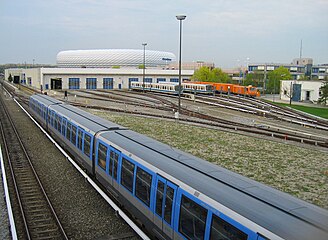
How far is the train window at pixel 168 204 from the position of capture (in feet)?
27.4

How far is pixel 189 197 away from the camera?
7664mm

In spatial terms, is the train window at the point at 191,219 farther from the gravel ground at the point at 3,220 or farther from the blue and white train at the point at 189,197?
the gravel ground at the point at 3,220

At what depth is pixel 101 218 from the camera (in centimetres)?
1116

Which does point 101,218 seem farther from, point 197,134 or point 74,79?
point 74,79

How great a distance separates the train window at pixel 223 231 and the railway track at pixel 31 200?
4.98m

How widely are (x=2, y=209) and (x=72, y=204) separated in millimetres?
2378

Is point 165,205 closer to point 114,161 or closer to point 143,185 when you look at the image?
point 143,185

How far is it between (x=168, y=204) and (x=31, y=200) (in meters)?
6.91

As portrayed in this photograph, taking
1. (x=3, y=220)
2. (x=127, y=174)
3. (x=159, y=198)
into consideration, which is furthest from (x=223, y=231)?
(x=3, y=220)

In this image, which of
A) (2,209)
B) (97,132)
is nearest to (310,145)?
(97,132)

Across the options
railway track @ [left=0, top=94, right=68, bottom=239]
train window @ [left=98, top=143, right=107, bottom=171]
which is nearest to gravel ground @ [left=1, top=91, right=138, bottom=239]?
railway track @ [left=0, top=94, right=68, bottom=239]

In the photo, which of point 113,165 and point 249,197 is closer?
point 249,197

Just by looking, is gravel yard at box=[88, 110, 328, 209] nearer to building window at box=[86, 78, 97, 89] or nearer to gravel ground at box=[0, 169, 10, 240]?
gravel ground at box=[0, 169, 10, 240]

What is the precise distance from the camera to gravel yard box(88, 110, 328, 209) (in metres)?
15.3
